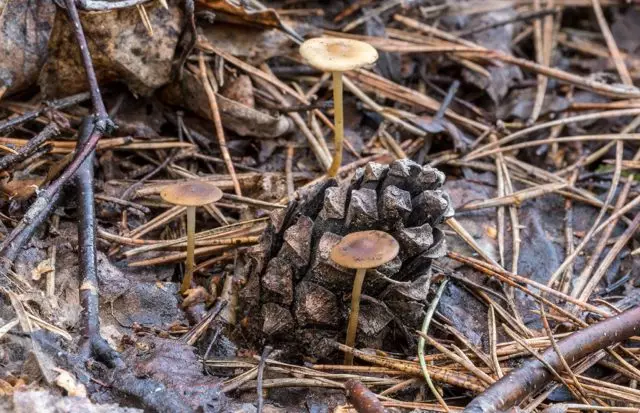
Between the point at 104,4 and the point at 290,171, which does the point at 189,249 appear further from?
the point at 104,4

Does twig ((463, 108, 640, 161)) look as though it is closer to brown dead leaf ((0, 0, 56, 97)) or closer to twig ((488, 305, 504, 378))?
twig ((488, 305, 504, 378))

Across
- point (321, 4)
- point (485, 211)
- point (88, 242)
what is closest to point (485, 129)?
point (485, 211)

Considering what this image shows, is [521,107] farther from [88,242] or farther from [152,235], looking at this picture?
[88,242]

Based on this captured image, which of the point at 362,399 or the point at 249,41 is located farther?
the point at 249,41

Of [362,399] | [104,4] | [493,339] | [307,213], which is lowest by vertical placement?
[493,339]

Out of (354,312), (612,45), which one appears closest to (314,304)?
(354,312)

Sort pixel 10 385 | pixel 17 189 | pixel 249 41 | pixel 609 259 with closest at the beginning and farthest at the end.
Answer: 1. pixel 10 385
2. pixel 17 189
3. pixel 609 259
4. pixel 249 41
